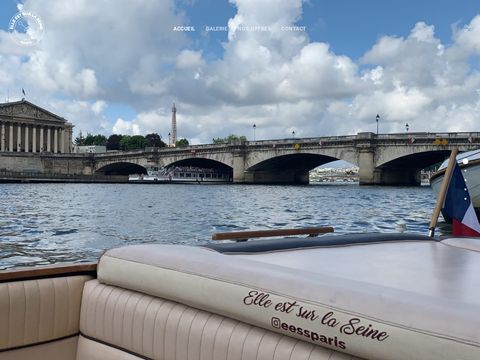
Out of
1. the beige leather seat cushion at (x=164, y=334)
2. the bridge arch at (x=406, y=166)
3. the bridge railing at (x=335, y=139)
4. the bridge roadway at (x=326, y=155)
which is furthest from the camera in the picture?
the bridge arch at (x=406, y=166)

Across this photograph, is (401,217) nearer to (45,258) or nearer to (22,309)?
(45,258)

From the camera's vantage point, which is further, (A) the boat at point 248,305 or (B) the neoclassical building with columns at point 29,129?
(B) the neoclassical building with columns at point 29,129

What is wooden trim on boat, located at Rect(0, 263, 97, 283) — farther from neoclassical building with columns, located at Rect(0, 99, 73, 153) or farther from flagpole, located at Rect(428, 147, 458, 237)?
neoclassical building with columns, located at Rect(0, 99, 73, 153)

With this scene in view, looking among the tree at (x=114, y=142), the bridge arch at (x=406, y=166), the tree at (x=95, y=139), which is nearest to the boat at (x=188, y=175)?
the tree at (x=114, y=142)

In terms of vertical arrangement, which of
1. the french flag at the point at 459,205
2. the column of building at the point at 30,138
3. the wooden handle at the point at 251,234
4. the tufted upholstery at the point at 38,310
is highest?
the column of building at the point at 30,138

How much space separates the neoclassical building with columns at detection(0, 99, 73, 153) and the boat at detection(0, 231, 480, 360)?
315ft

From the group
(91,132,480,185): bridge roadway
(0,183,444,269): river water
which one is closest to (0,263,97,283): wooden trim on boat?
(0,183,444,269): river water

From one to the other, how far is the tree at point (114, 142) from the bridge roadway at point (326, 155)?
55.4 m

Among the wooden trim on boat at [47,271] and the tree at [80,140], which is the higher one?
the tree at [80,140]

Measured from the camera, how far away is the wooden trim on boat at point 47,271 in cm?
226

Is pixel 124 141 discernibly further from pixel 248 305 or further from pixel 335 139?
pixel 248 305

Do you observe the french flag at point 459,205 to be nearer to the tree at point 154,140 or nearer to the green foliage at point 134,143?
the green foliage at point 134,143

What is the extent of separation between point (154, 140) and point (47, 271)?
4899 inches

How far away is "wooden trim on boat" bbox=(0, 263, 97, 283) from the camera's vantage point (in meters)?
2.26
